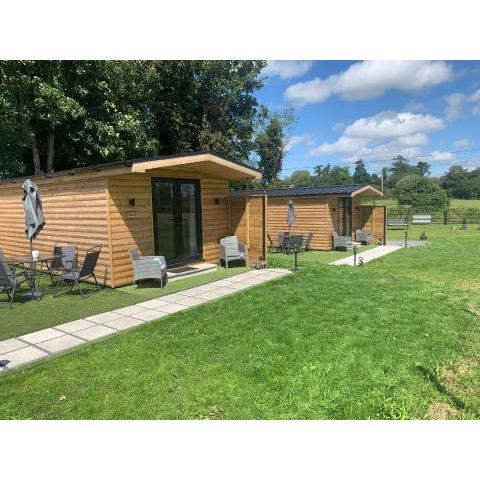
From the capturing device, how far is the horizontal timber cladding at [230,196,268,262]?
9.72 metres

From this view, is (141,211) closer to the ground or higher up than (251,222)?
higher up

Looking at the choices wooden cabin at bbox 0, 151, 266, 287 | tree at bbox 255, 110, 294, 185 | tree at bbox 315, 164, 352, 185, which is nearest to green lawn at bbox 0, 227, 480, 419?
wooden cabin at bbox 0, 151, 266, 287

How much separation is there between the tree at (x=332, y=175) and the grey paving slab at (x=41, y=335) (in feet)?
210

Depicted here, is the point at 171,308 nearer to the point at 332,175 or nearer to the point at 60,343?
the point at 60,343

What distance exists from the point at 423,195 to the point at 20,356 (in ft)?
144

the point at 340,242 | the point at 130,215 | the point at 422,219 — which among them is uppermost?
the point at 130,215

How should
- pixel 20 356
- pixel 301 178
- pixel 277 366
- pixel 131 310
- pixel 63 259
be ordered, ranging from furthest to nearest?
1. pixel 301 178
2. pixel 63 259
3. pixel 131 310
4. pixel 20 356
5. pixel 277 366

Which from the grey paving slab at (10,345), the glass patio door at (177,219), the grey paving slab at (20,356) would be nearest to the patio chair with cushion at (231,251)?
the glass patio door at (177,219)

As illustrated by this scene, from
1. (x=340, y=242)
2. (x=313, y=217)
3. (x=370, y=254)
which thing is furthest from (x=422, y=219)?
(x=370, y=254)

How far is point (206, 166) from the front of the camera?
9055 mm

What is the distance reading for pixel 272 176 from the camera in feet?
111

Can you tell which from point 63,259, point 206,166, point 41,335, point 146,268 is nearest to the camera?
point 41,335

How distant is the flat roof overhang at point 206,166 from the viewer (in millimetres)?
7148

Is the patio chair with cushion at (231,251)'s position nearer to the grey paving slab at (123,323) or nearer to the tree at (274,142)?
the grey paving slab at (123,323)
